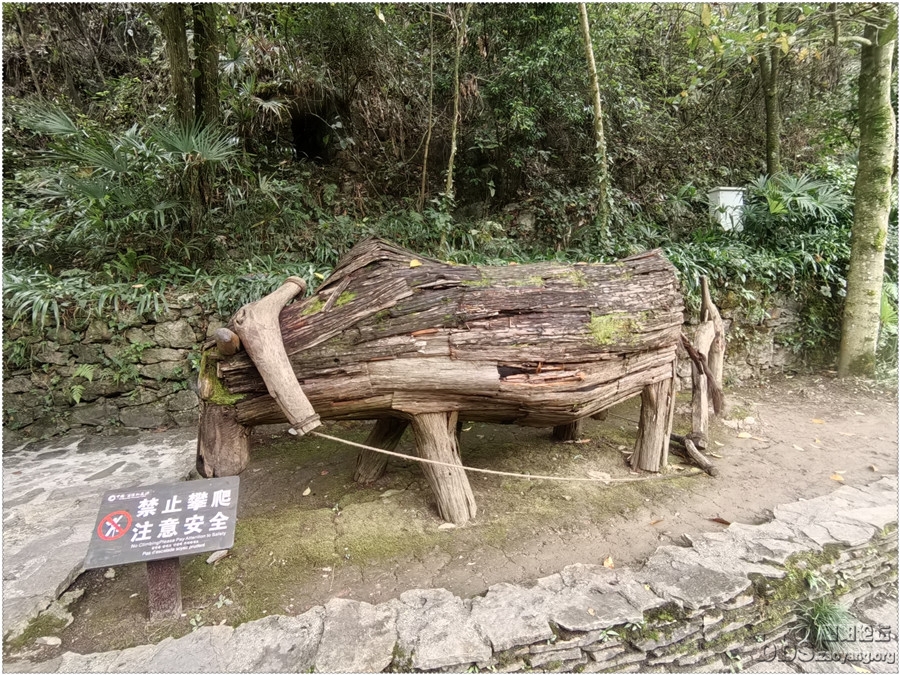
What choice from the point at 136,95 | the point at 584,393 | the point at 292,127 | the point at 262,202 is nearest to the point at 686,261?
the point at 584,393

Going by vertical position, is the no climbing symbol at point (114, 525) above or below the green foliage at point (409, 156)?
below

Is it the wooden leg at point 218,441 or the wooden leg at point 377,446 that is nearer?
the wooden leg at point 218,441

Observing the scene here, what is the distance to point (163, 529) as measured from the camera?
187 cm

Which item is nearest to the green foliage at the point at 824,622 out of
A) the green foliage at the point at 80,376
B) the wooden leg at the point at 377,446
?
the wooden leg at the point at 377,446

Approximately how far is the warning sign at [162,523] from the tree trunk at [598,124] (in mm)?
4992

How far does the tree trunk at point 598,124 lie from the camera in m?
4.90

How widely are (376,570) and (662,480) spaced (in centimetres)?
211

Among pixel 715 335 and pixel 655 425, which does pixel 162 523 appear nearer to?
pixel 655 425

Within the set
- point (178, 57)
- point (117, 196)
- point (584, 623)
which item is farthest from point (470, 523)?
point (178, 57)

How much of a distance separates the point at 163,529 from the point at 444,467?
1.40 m

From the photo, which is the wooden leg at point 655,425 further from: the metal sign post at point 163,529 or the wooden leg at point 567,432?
the metal sign post at point 163,529

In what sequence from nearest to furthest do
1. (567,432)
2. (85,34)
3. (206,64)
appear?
(567,432)
(206,64)
(85,34)

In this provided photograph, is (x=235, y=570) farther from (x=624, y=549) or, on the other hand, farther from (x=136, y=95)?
(x=136, y=95)

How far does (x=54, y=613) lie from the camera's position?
198 centimetres
